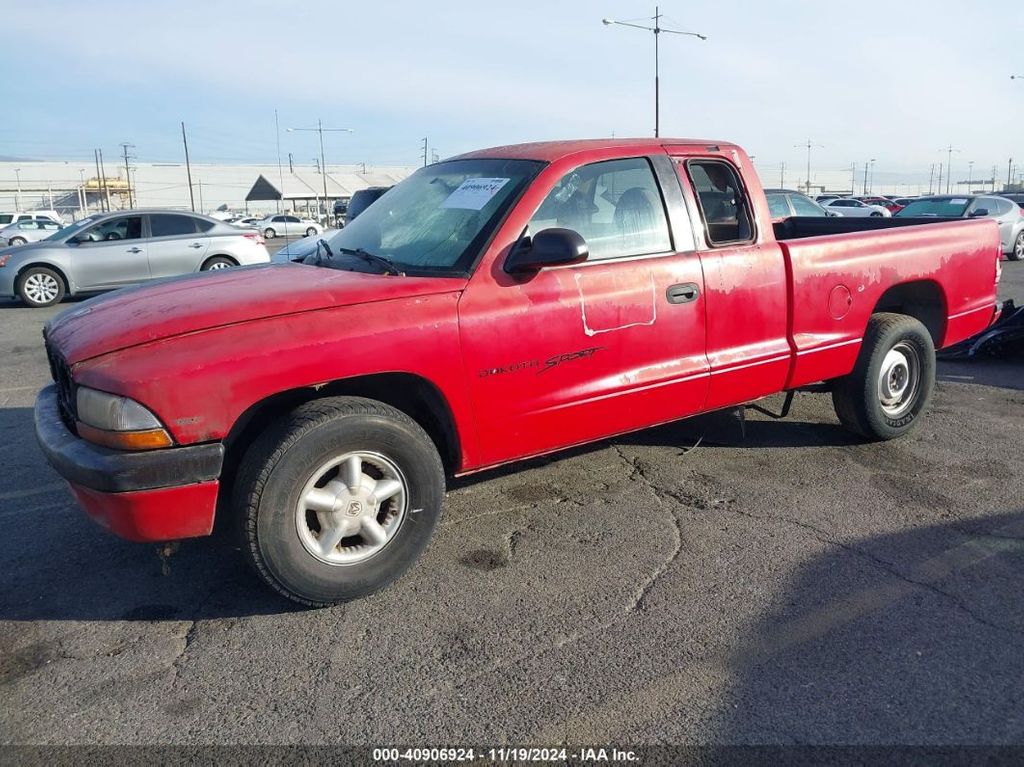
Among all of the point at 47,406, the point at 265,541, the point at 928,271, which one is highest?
the point at 928,271

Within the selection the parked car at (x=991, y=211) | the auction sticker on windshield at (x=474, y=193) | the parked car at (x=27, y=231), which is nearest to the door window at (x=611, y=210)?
the auction sticker on windshield at (x=474, y=193)

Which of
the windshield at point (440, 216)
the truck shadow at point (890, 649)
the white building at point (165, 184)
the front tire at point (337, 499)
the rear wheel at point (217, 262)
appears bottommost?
the truck shadow at point (890, 649)

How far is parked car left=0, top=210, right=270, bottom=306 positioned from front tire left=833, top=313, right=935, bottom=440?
35.7 feet

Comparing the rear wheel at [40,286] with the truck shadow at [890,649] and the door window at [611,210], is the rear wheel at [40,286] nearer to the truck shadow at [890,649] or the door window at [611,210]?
the door window at [611,210]

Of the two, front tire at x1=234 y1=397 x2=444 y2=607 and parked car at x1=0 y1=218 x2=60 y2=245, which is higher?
parked car at x1=0 y1=218 x2=60 y2=245

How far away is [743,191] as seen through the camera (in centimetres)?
448

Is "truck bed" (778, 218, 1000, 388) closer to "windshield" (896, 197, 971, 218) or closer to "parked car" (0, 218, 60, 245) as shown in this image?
"windshield" (896, 197, 971, 218)

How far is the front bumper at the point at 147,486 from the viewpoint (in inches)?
111

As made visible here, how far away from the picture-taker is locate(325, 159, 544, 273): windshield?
369 centimetres

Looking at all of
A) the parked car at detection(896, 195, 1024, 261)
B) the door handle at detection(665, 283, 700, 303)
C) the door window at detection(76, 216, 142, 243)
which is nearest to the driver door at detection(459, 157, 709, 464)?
the door handle at detection(665, 283, 700, 303)

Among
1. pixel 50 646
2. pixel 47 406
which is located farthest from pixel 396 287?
pixel 50 646

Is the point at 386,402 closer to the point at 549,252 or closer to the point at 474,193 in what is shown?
the point at 549,252

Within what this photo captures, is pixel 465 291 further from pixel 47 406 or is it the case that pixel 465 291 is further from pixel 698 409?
pixel 47 406

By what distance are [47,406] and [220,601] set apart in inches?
45.3
